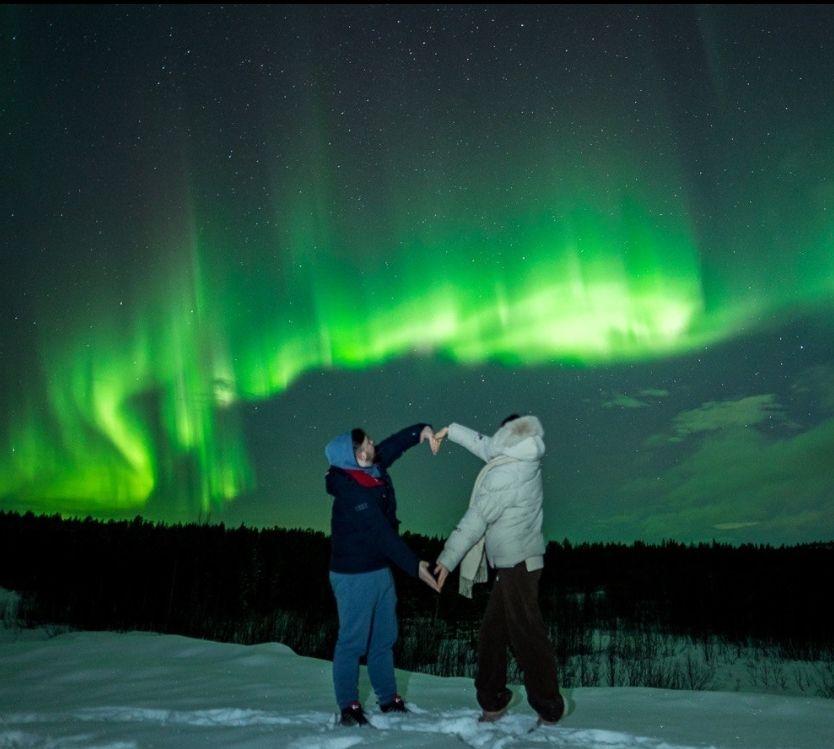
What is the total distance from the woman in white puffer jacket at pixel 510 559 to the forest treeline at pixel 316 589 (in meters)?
8.67

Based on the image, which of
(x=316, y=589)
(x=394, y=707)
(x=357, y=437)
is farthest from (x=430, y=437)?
(x=316, y=589)

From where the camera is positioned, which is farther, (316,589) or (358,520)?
(316,589)

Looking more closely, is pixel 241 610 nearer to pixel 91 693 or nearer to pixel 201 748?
pixel 91 693

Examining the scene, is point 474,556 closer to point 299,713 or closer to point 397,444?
point 397,444

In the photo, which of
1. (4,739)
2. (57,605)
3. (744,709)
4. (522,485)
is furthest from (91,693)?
(57,605)

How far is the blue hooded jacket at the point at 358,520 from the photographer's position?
Result: 5523 mm

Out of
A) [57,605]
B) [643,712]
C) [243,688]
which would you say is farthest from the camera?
[57,605]

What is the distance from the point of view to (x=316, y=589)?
25.0 meters

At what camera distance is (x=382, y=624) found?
570cm

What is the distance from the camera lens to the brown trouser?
17.4ft

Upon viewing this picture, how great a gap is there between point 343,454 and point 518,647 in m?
1.77

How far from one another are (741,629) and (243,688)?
1788 cm

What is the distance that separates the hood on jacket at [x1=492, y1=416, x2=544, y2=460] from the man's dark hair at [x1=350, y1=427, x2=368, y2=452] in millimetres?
932

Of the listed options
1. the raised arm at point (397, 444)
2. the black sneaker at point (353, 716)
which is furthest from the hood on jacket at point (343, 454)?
the black sneaker at point (353, 716)
